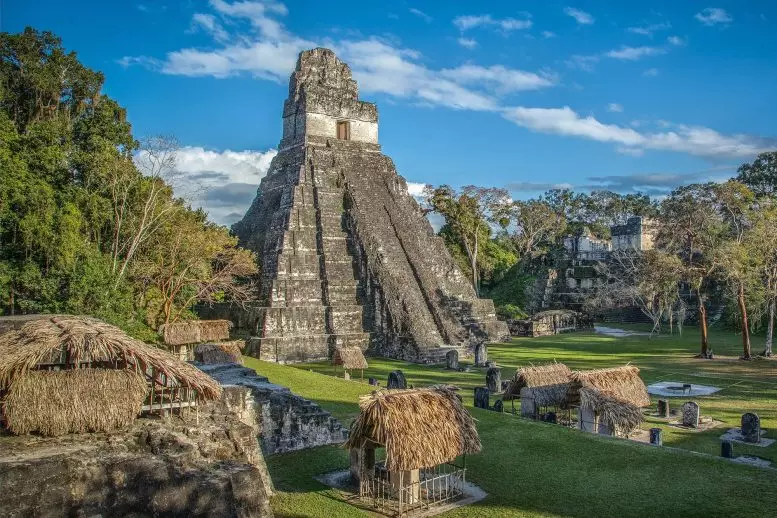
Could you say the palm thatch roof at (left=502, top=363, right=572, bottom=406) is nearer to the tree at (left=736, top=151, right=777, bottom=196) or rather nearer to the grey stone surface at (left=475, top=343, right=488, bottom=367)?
the grey stone surface at (left=475, top=343, right=488, bottom=367)

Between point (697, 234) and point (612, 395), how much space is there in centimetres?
1494

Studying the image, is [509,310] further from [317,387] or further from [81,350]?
[81,350]

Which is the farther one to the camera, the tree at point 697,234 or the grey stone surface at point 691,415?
the tree at point 697,234

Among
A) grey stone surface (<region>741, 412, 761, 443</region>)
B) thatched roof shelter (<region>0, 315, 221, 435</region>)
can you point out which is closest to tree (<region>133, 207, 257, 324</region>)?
thatched roof shelter (<region>0, 315, 221, 435</region>)

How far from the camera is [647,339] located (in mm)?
28250

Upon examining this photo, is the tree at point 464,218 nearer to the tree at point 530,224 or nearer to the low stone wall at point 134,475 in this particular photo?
the tree at point 530,224

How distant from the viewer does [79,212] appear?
17.1 metres

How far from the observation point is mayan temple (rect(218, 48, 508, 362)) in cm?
2169

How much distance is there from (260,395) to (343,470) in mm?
2043

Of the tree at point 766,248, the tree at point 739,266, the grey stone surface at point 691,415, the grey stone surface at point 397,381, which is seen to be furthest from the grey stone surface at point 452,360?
the tree at point 766,248

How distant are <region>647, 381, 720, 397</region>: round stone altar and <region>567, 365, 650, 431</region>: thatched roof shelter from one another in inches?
128

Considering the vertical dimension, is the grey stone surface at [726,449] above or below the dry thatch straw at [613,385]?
below

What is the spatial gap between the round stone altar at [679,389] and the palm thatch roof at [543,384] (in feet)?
12.3

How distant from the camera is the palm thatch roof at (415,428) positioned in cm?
801
